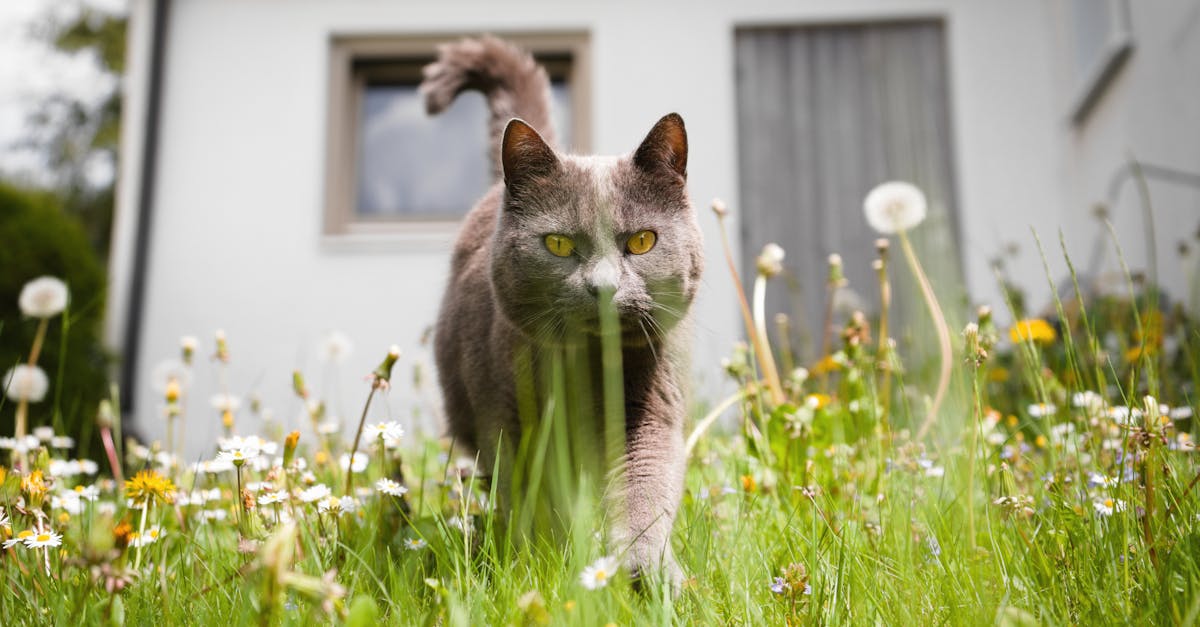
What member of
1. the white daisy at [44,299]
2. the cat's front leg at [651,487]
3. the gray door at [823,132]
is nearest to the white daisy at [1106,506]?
the cat's front leg at [651,487]

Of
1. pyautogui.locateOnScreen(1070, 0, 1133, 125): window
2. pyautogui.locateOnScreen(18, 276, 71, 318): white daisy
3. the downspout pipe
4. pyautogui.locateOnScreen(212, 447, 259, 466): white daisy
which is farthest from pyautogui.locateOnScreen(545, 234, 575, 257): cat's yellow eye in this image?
the downspout pipe

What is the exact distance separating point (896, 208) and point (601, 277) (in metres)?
1.07

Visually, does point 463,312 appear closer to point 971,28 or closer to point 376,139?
point 376,139

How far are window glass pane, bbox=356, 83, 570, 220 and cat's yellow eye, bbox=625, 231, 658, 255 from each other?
183 inches

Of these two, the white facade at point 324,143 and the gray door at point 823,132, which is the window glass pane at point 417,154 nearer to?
the white facade at point 324,143

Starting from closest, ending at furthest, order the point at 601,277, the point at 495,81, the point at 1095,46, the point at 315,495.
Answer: the point at 315,495 < the point at 601,277 < the point at 495,81 < the point at 1095,46

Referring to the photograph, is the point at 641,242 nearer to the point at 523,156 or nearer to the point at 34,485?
the point at 523,156

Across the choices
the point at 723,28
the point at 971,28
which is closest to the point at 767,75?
the point at 723,28

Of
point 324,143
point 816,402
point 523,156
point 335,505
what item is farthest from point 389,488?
point 324,143

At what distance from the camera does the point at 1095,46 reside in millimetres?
5176

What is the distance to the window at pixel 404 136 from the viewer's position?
6043 mm

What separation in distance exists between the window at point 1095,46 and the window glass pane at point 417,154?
127 inches

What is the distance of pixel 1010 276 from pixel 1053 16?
5.90 feet

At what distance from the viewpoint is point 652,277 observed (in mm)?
1646
